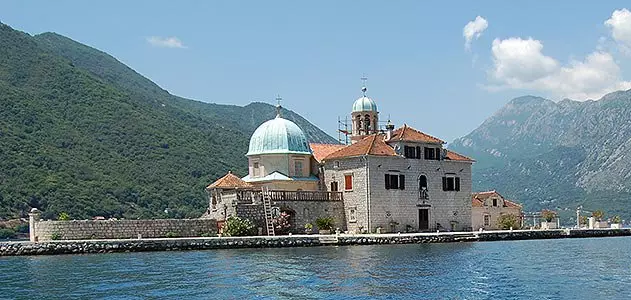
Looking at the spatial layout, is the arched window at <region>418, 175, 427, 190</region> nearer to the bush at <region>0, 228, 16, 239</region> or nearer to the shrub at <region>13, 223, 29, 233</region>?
the bush at <region>0, 228, 16, 239</region>

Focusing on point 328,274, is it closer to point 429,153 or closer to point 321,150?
point 429,153

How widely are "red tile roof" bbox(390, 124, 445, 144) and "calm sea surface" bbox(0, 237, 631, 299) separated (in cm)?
1391

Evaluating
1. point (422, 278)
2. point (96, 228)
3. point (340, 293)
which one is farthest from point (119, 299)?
point (96, 228)

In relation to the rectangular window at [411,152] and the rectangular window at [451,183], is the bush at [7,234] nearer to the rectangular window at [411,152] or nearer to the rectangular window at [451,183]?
the rectangular window at [411,152]

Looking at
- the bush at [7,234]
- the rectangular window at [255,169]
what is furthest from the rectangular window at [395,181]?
the bush at [7,234]

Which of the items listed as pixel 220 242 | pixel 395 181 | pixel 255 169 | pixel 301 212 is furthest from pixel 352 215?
pixel 220 242

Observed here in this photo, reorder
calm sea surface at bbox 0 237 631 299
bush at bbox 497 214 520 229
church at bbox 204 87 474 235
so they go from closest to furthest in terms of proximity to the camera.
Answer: calm sea surface at bbox 0 237 631 299, church at bbox 204 87 474 235, bush at bbox 497 214 520 229

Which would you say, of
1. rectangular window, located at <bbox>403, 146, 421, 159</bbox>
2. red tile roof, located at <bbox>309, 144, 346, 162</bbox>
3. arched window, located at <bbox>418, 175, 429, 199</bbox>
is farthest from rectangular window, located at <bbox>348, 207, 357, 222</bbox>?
red tile roof, located at <bbox>309, 144, 346, 162</bbox>

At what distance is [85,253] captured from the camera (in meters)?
46.5

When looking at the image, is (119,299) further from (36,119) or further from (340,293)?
(36,119)

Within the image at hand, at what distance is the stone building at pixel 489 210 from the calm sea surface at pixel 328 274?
21445mm

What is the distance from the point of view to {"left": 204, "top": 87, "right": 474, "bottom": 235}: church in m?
57.0

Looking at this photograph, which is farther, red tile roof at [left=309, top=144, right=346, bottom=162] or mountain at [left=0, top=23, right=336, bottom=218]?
mountain at [left=0, top=23, right=336, bottom=218]

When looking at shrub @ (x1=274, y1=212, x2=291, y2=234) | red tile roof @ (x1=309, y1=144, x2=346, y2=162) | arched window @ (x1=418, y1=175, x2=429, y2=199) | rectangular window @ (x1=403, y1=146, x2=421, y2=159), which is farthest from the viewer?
red tile roof @ (x1=309, y1=144, x2=346, y2=162)
